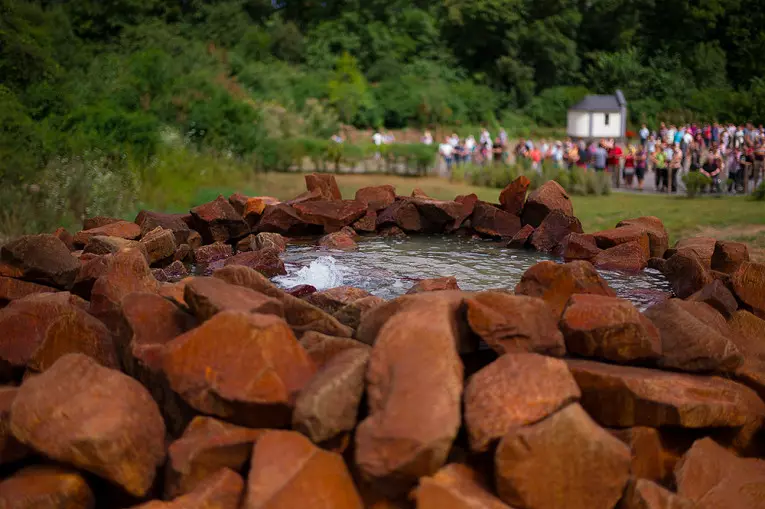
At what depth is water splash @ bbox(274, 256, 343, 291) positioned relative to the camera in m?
7.46

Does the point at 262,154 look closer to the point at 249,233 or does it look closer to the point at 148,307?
the point at 249,233

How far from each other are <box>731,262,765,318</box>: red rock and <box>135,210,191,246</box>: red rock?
5.41 meters

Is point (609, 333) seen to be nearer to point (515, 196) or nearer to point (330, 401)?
point (330, 401)

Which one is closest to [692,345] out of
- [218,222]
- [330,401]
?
[330,401]

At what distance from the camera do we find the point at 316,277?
7609 millimetres

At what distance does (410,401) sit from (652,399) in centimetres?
123

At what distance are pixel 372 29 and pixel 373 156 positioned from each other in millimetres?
25562

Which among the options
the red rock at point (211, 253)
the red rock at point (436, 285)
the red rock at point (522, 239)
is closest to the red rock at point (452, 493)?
the red rock at point (436, 285)

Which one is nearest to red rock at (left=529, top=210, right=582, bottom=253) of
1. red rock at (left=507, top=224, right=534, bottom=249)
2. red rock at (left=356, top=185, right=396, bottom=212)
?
red rock at (left=507, top=224, right=534, bottom=249)

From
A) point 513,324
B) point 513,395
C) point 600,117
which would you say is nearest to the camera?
point 513,395

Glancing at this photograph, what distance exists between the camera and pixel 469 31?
50.3 metres

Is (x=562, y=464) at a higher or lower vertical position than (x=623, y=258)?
lower

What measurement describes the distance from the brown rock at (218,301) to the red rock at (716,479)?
83.9 inches

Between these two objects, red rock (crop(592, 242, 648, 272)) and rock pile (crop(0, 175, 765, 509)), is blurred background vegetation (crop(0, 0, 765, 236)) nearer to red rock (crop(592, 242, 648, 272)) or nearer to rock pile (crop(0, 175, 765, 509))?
red rock (crop(592, 242, 648, 272))
